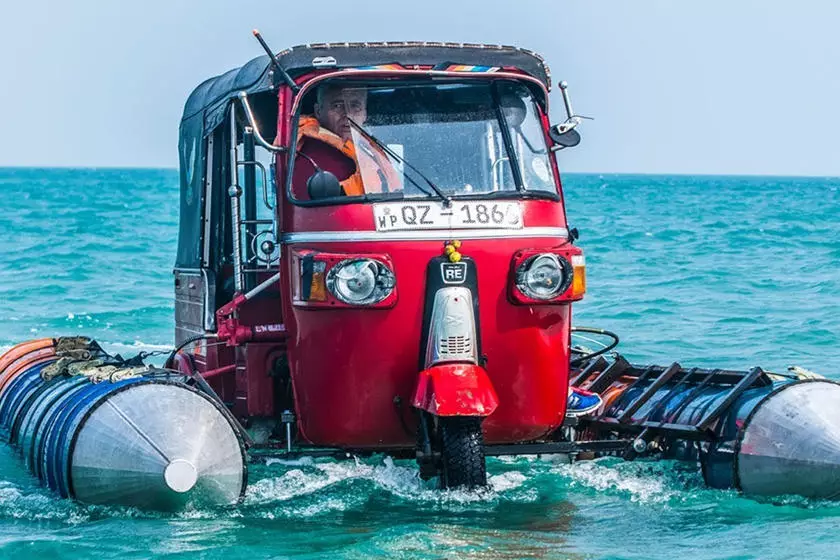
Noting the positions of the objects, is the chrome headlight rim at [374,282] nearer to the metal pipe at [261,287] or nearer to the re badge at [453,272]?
the re badge at [453,272]

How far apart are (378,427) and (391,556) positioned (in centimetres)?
120

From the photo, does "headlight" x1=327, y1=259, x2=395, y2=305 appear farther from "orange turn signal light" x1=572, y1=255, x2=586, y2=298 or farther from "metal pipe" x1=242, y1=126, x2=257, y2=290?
"metal pipe" x1=242, y1=126, x2=257, y2=290

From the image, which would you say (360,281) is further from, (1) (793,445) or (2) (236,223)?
(1) (793,445)

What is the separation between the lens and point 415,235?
30.6 feet

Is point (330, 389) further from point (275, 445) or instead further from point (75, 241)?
point (75, 241)

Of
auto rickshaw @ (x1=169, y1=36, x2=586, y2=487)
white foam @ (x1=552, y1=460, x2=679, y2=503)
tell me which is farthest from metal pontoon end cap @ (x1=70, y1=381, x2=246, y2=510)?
white foam @ (x1=552, y1=460, x2=679, y2=503)

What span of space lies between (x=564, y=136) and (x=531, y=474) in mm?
2376

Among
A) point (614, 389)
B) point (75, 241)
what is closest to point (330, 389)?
point (614, 389)

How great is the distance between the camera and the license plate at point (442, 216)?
934 cm

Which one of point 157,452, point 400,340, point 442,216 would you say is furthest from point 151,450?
point 442,216

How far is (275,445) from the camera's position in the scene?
9.88 m

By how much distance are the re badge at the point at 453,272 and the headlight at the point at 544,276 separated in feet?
1.04

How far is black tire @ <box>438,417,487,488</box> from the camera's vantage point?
922 centimetres

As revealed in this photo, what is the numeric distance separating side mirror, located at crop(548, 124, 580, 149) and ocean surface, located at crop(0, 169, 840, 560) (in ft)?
7.03
